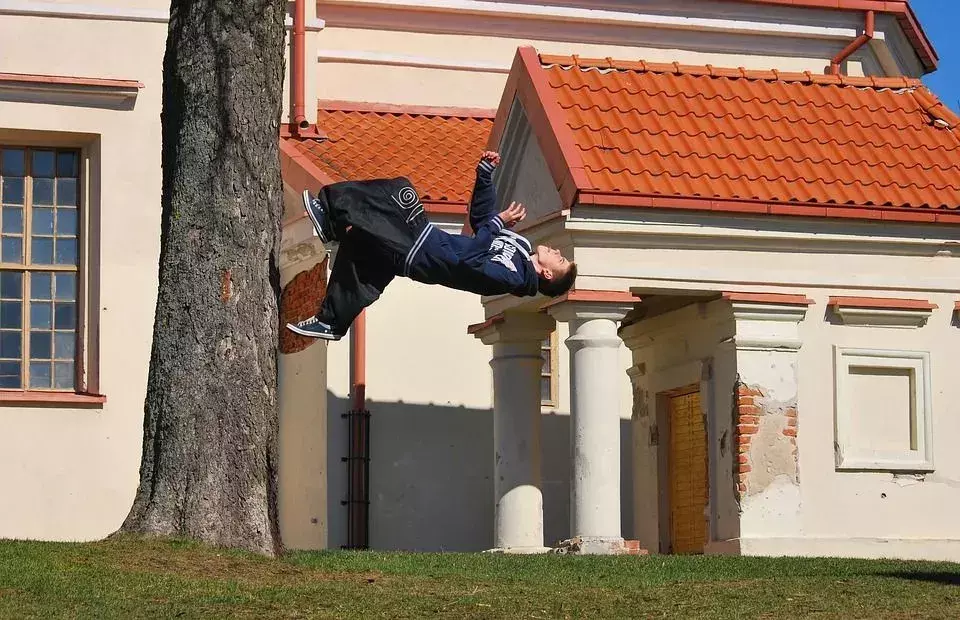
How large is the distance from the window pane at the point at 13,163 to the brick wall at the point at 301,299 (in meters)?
3.20

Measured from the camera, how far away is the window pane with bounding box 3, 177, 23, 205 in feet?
73.7

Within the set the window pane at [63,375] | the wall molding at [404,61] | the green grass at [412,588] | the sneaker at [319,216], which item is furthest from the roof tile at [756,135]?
the window pane at [63,375]

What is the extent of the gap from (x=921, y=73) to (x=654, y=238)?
10.8 metres

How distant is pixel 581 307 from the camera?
17.5 m

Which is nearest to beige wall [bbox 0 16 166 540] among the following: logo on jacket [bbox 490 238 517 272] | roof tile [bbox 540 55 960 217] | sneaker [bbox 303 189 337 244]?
roof tile [bbox 540 55 960 217]

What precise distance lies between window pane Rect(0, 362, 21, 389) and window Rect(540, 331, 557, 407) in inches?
228

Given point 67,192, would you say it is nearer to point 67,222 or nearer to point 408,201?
point 67,222

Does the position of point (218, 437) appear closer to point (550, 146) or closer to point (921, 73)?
point (550, 146)

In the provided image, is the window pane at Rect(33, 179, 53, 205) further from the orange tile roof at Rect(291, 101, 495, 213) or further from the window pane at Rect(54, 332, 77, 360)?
the orange tile roof at Rect(291, 101, 495, 213)

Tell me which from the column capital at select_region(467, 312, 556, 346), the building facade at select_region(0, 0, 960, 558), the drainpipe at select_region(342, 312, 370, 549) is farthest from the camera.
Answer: the drainpipe at select_region(342, 312, 370, 549)

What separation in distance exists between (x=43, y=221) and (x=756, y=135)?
27.1ft

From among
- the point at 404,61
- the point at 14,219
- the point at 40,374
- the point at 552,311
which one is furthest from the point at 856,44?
the point at 40,374

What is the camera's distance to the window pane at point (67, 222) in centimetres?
2248

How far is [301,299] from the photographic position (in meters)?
22.2
